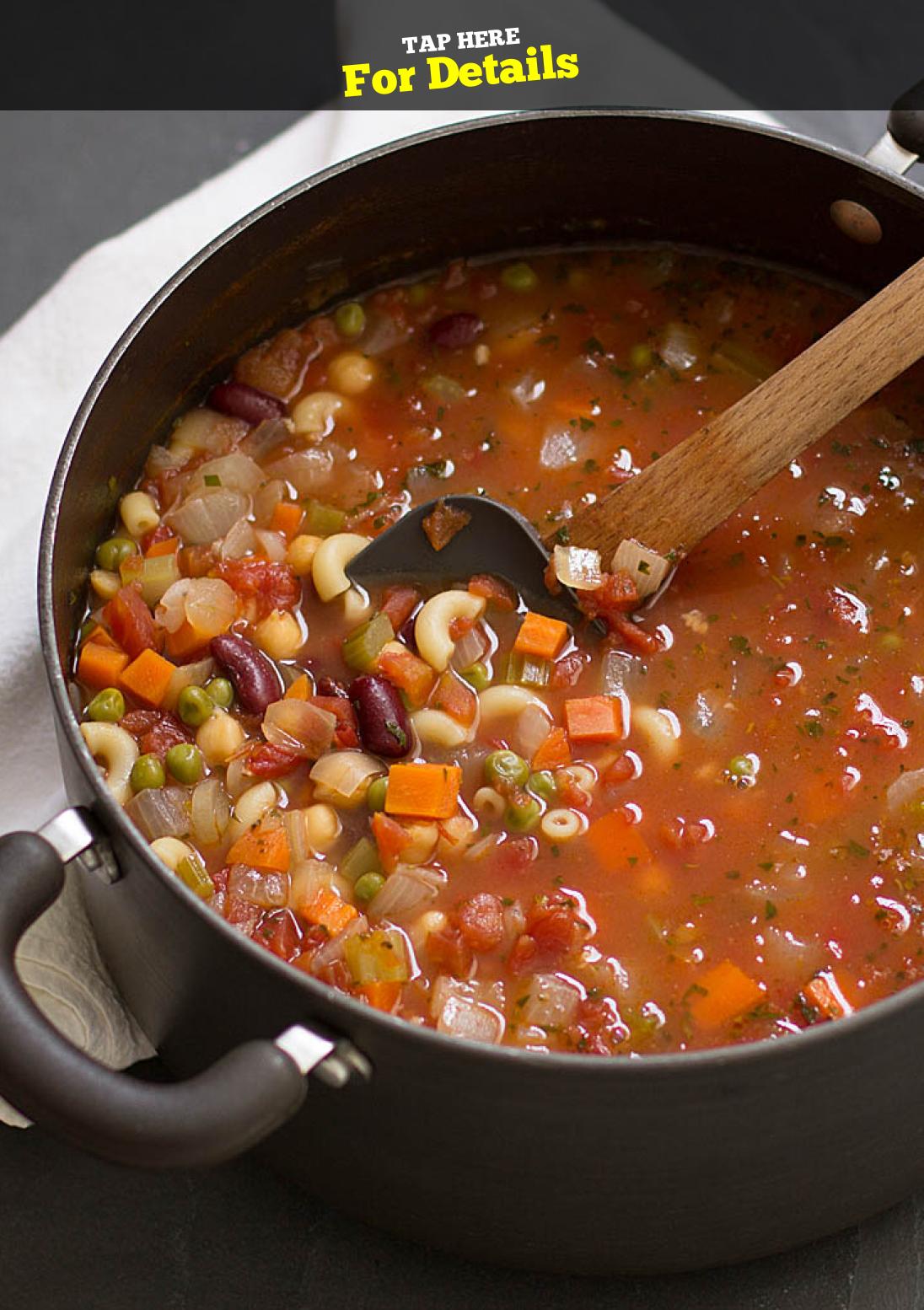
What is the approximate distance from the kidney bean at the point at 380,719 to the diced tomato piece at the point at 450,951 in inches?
13.5

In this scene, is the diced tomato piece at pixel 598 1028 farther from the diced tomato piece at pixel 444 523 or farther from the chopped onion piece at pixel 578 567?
the diced tomato piece at pixel 444 523

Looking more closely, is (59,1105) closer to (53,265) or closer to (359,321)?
(359,321)

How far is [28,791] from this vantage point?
11.1ft

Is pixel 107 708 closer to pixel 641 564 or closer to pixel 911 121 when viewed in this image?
pixel 641 564

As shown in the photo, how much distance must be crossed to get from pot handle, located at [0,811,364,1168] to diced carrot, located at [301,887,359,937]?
56 centimetres

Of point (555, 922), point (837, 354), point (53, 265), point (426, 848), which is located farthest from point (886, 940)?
point (53, 265)

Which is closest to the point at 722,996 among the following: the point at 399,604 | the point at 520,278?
the point at 399,604

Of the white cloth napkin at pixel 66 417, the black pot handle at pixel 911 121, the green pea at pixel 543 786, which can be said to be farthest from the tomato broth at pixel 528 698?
the black pot handle at pixel 911 121

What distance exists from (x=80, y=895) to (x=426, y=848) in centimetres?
63

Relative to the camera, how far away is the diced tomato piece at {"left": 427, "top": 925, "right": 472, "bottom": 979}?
2.83 m

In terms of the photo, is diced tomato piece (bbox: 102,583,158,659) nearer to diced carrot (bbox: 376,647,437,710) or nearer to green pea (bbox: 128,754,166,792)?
green pea (bbox: 128,754,166,792)

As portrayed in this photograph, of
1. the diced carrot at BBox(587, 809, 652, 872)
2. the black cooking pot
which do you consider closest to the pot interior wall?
the black cooking pot

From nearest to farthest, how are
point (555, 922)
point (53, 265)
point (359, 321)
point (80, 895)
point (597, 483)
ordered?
point (555, 922), point (80, 895), point (597, 483), point (359, 321), point (53, 265)

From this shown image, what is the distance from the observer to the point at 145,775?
3.00 meters
